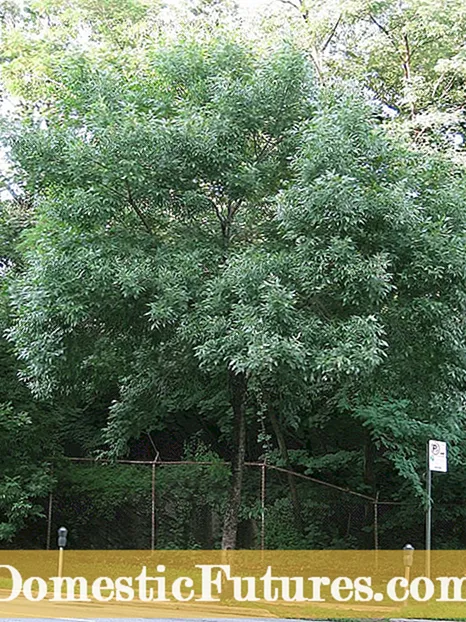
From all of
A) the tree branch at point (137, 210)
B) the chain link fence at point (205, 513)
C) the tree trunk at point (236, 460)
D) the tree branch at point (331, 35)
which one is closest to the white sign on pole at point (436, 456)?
the tree trunk at point (236, 460)

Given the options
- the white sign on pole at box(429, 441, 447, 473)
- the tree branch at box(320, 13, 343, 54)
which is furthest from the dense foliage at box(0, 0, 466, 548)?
the tree branch at box(320, 13, 343, 54)

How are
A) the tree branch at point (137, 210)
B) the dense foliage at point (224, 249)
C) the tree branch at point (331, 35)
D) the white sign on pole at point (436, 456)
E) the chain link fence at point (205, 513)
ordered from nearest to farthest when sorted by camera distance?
the dense foliage at point (224, 249) < the white sign on pole at point (436, 456) < the tree branch at point (137, 210) < the chain link fence at point (205, 513) < the tree branch at point (331, 35)

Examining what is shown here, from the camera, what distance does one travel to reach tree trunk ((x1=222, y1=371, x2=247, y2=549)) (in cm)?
1319

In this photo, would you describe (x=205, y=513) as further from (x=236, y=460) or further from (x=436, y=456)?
(x=436, y=456)

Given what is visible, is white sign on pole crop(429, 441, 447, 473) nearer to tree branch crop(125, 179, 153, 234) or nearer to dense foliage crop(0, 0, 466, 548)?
dense foliage crop(0, 0, 466, 548)

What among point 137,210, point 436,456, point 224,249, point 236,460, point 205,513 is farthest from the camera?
point 205,513

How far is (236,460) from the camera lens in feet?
43.8

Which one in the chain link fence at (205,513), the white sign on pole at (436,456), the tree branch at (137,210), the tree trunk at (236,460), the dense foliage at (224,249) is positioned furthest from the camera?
the chain link fence at (205,513)

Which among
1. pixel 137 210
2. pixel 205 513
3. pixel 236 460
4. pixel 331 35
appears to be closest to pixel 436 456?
pixel 236 460

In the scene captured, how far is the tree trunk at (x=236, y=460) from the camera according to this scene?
13188 millimetres

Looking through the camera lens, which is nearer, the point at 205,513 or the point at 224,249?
the point at 224,249

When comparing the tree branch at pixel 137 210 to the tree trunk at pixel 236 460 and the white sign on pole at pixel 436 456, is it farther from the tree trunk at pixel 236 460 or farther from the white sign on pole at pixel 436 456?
the white sign on pole at pixel 436 456

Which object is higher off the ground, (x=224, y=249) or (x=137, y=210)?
(x=137, y=210)

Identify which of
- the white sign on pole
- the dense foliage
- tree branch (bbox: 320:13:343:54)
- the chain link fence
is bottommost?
the chain link fence
